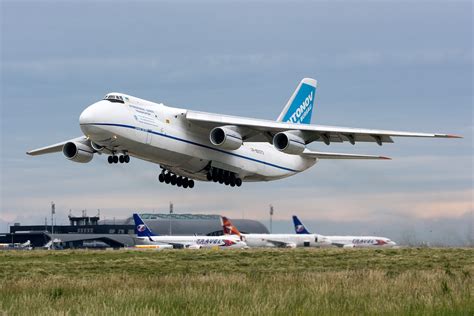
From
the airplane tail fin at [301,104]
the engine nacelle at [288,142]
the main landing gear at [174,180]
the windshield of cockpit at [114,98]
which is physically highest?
the airplane tail fin at [301,104]

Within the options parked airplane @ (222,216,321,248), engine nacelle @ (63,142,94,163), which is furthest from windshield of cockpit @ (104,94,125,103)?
parked airplane @ (222,216,321,248)

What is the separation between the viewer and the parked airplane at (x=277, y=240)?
80625 millimetres

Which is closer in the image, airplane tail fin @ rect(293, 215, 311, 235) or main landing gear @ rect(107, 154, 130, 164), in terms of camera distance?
main landing gear @ rect(107, 154, 130, 164)

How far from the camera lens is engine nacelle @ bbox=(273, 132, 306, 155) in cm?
3362

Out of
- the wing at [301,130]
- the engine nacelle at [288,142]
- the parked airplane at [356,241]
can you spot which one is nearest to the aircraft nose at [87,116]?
the wing at [301,130]

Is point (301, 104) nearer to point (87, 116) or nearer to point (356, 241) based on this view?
point (87, 116)

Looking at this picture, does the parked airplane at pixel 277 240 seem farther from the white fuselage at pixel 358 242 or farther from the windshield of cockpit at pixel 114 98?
the windshield of cockpit at pixel 114 98

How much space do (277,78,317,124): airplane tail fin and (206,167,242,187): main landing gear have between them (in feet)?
22.9

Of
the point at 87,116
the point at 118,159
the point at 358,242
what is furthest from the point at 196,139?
the point at 358,242

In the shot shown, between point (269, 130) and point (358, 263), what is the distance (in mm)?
7021

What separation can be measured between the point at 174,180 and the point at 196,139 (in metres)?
4.19

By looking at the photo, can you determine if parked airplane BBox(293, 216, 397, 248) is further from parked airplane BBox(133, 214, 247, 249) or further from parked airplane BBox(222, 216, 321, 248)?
parked airplane BBox(133, 214, 247, 249)

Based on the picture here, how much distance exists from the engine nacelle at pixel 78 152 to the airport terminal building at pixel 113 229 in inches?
2247

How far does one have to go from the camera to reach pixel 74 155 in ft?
120
